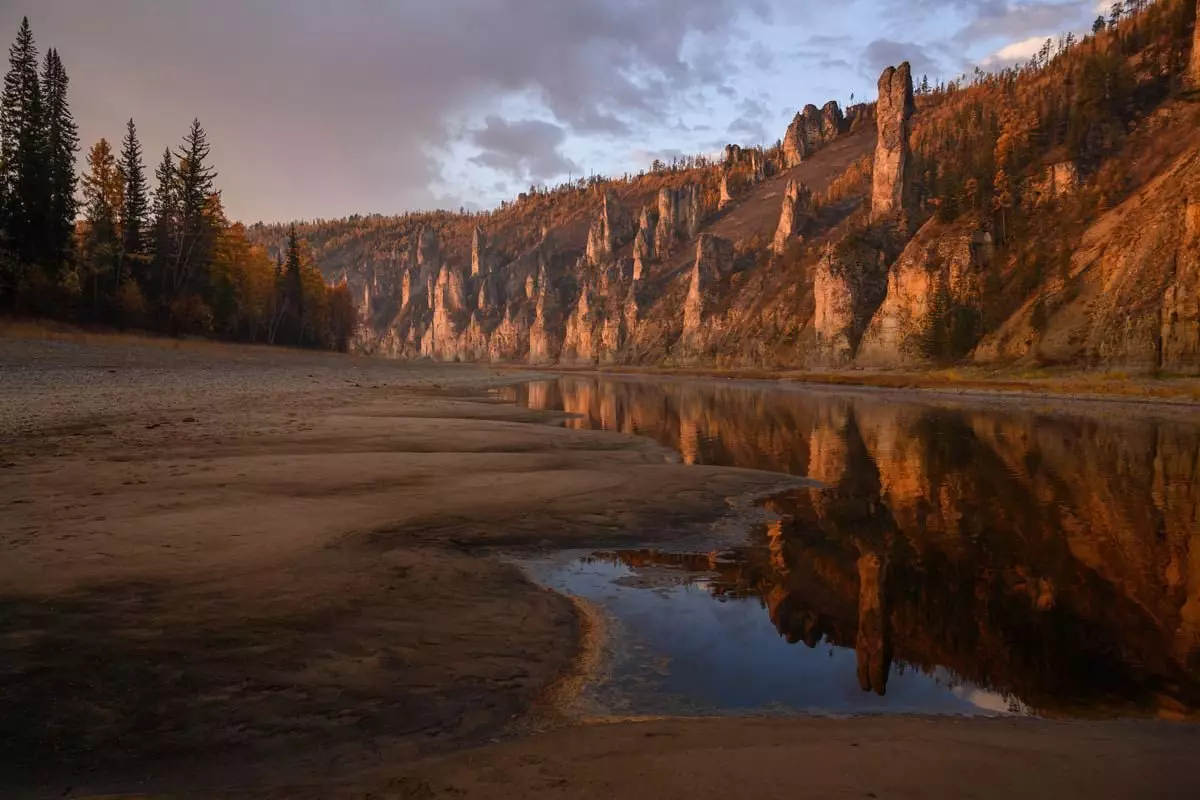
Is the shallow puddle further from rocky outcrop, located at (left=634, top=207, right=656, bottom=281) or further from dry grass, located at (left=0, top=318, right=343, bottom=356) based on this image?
rocky outcrop, located at (left=634, top=207, right=656, bottom=281)

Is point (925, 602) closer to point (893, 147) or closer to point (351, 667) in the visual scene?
point (351, 667)

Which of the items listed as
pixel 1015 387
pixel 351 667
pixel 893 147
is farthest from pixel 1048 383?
pixel 893 147

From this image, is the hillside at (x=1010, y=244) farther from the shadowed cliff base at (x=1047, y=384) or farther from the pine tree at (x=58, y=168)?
the pine tree at (x=58, y=168)

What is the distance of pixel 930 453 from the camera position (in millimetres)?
22625

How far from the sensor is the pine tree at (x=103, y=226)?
4928cm

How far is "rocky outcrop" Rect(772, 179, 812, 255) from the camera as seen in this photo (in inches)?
5817

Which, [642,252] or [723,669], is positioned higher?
[642,252]

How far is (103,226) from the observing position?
178 ft

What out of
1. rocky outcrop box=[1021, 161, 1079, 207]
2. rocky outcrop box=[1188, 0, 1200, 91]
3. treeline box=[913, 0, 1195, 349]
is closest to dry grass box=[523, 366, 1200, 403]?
treeline box=[913, 0, 1195, 349]

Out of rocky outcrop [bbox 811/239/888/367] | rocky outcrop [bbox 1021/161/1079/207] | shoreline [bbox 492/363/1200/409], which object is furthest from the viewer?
rocky outcrop [bbox 811/239/888/367]

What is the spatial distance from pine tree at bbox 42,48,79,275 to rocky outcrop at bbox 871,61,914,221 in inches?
4634

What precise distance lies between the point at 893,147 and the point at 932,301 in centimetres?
4907

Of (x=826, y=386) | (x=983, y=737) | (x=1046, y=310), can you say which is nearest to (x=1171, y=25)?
(x=1046, y=310)

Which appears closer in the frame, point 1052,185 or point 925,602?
point 925,602
